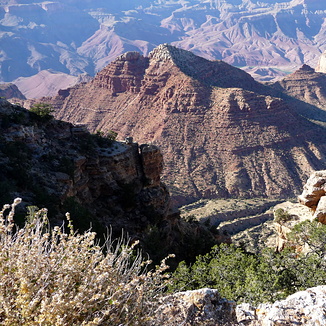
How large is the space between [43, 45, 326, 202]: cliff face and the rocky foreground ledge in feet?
193

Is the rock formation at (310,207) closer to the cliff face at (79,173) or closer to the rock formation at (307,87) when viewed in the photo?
the cliff face at (79,173)

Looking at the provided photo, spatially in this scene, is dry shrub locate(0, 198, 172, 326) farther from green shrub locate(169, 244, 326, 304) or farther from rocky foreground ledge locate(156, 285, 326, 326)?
green shrub locate(169, 244, 326, 304)

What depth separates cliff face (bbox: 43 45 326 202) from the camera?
72031mm

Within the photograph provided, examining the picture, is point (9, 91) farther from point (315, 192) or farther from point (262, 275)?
point (262, 275)

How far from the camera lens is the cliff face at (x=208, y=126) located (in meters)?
72.0

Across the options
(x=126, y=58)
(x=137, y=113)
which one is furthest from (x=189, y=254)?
(x=126, y=58)

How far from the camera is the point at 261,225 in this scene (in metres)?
54.2

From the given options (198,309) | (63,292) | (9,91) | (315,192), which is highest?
(9,91)

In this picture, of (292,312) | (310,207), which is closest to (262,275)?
(292,312)

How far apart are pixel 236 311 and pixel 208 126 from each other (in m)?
76.8

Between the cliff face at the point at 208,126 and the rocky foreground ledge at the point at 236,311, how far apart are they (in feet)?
193

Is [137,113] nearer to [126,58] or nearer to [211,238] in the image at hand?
[126,58]

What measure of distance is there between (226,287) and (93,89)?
10680 centimetres

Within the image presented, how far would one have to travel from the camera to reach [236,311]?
246 inches
